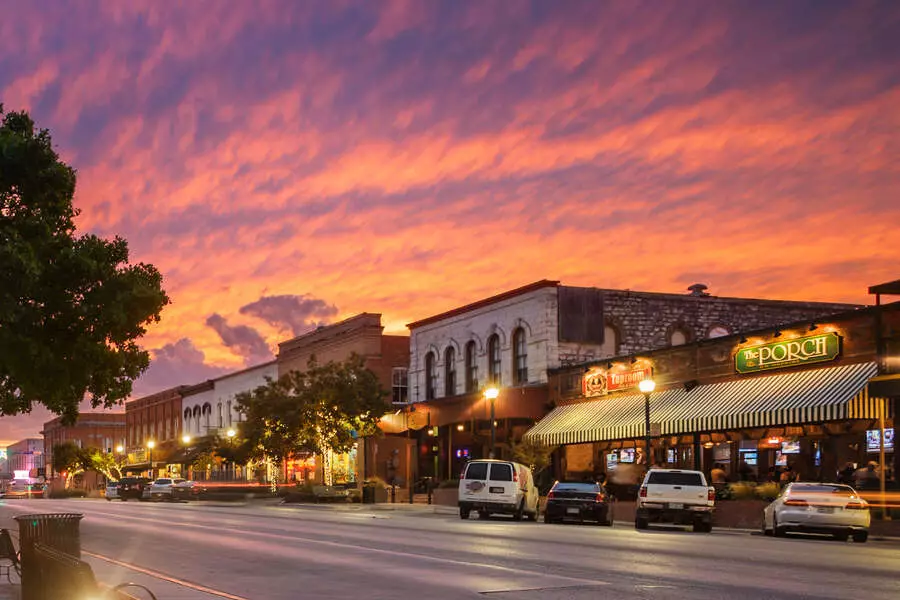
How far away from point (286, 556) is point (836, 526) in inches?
547

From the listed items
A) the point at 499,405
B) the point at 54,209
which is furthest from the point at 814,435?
the point at 54,209

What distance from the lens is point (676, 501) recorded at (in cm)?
3216

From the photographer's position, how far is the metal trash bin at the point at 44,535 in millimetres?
12273

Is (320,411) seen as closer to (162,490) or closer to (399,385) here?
(399,385)

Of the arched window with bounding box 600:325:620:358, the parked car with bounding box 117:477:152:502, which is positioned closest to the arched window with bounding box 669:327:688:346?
the arched window with bounding box 600:325:620:358

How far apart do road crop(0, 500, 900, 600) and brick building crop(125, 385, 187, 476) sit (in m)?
75.9

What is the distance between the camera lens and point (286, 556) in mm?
20797

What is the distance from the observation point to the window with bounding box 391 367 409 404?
72438mm

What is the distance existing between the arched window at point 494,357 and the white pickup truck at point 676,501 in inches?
962

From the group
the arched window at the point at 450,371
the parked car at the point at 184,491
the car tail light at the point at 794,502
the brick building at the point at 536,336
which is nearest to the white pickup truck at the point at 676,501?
the car tail light at the point at 794,502

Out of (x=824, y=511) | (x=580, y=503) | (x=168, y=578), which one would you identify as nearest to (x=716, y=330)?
(x=580, y=503)

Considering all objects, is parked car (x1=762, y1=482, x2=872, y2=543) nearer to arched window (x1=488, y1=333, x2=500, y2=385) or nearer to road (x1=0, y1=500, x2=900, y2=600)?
road (x1=0, y1=500, x2=900, y2=600)

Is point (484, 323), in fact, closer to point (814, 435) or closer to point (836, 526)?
point (814, 435)

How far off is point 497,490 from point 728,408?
846 centimetres
